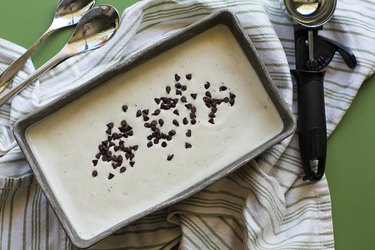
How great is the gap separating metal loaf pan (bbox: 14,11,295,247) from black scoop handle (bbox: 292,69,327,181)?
4 cm

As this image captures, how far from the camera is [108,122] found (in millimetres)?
750

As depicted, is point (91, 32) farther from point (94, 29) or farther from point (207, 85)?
point (207, 85)

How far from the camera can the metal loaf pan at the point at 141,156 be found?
2.33ft

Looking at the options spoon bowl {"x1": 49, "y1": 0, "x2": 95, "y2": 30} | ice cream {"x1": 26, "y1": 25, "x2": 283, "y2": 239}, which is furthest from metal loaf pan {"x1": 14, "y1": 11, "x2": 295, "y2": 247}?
spoon bowl {"x1": 49, "y1": 0, "x2": 95, "y2": 30}

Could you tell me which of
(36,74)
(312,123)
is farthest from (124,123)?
(312,123)

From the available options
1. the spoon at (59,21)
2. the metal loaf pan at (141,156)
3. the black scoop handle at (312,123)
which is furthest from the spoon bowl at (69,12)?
the black scoop handle at (312,123)

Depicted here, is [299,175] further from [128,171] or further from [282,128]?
[128,171]

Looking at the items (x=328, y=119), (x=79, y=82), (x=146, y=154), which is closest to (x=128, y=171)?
(x=146, y=154)

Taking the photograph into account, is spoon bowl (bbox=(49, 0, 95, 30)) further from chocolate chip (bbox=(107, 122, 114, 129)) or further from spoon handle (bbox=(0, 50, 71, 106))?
chocolate chip (bbox=(107, 122, 114, 129))

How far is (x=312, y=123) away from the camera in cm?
76

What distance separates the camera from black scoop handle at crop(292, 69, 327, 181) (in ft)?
2.49

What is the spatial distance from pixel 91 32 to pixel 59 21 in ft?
0.15

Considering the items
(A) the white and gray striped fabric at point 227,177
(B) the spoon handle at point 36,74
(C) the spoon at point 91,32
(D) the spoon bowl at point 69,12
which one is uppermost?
(D) the spoon bowl at point 69,12

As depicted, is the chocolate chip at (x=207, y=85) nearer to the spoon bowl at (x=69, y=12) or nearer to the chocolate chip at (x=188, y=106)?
the chocolate chip at (x=188, y=106)
